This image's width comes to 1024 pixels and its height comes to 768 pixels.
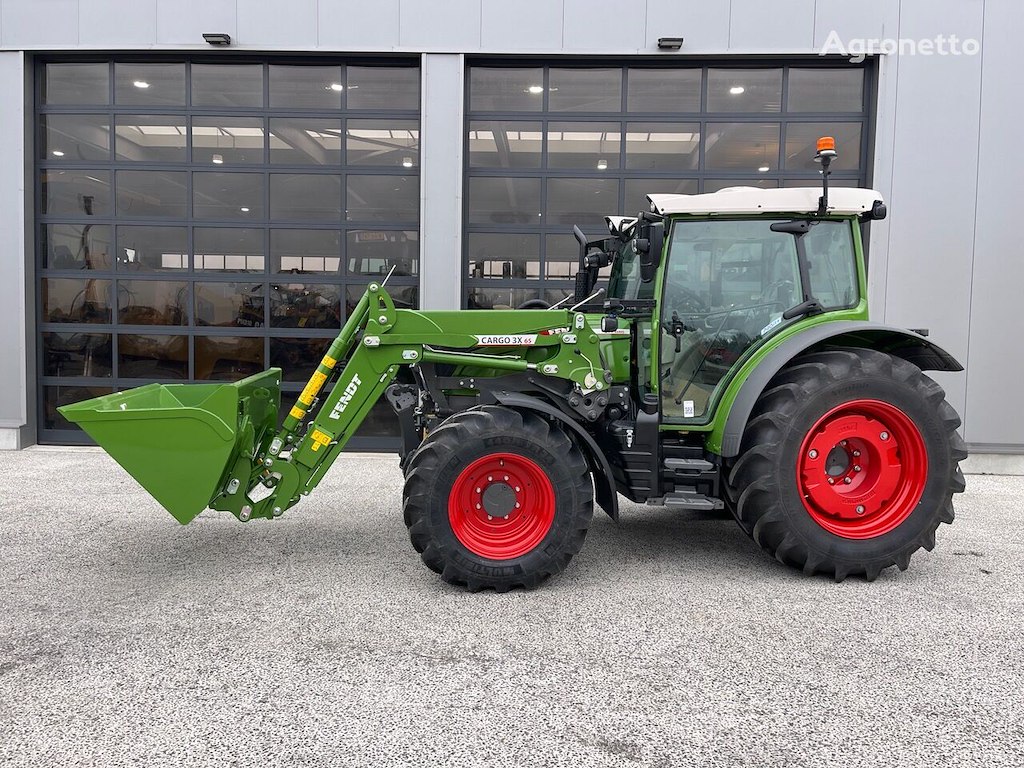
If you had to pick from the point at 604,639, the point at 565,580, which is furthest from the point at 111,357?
the point at 604,639

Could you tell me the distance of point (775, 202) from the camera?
3590 millimetres

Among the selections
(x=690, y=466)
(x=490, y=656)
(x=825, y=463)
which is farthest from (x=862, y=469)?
(x=490, y=656)

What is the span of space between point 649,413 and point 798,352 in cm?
85

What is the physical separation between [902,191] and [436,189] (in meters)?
4.66

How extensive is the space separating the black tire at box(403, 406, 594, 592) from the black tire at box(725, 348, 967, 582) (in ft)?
3.04

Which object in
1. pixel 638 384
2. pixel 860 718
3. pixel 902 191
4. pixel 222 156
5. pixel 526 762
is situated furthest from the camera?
pixel 222 156

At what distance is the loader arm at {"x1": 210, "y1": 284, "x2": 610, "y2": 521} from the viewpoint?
11.6 ft

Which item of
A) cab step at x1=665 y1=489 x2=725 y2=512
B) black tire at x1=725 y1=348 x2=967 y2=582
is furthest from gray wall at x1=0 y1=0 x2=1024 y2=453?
cab step at x1=665 y1=489 x2=725 y2=512

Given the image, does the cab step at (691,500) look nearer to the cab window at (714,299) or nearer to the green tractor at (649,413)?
the green tractor at (649,413)

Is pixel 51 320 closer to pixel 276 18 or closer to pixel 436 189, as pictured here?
pixel 276 18

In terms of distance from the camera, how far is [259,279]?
7016 mm

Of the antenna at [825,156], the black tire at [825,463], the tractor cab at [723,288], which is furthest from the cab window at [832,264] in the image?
the black tire at [825,463]

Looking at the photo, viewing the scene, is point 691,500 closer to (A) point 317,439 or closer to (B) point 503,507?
(B) point 503,507

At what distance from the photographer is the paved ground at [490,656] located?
2.10 m
